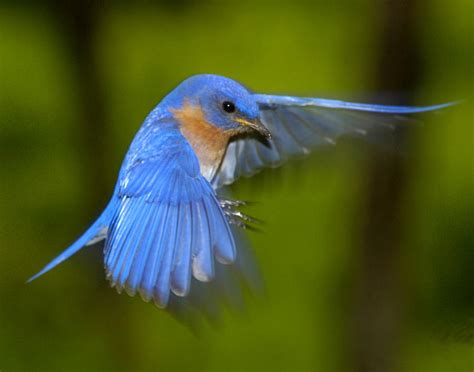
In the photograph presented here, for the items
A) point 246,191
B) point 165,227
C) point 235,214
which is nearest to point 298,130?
point 246,191

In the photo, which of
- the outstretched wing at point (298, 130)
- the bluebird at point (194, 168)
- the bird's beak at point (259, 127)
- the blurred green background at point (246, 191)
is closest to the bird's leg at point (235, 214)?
the bluebird at point (194, 168)

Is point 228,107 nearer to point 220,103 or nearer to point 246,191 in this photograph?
point 220,103

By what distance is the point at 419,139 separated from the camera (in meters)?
2.27

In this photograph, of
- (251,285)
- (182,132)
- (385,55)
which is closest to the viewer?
(251,285)

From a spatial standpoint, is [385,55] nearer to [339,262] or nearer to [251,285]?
[339,262]

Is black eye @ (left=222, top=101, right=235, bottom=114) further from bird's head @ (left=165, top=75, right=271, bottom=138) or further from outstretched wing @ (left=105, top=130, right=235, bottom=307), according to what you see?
outstretched wing @ (left=105, top=130, right=235, bottom=307)

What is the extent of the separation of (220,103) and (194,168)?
15 centimetres

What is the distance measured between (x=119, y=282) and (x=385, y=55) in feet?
5.02

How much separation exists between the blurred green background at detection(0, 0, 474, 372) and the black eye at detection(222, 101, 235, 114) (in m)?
0.40

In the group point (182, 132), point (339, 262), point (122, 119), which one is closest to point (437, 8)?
point (339, 262)

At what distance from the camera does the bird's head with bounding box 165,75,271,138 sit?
1.53 m

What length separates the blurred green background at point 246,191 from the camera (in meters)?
2.43

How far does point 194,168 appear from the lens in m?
1.55

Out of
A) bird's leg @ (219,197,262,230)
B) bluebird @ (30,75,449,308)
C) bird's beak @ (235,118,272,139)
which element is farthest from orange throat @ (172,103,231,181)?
bird's leg @ (219,197,262,230)
